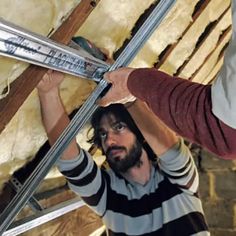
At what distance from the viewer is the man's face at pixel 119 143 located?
2373 mm

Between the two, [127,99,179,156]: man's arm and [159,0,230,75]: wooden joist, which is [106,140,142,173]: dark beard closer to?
[127,99,179,156]: man's arm

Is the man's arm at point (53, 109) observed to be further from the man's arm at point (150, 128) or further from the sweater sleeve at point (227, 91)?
the sweater sleeve at point (227, 91)

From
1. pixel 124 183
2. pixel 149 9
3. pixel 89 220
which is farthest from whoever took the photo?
pixel 89 220

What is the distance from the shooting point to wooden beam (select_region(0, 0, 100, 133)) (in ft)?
4.74

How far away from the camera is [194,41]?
2.71 m

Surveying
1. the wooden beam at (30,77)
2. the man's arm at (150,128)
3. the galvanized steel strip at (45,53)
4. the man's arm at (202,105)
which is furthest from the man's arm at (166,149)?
the man's arm at (202,105)

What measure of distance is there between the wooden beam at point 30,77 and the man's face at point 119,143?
0.87 metres

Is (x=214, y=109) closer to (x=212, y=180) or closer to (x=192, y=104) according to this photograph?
(x=192, y=104)

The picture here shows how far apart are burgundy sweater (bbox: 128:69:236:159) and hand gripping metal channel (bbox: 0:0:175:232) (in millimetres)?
487

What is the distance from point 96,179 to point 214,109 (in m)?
1.27

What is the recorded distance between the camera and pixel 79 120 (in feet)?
6.08

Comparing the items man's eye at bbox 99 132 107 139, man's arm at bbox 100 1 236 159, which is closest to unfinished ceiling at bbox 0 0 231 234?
man's eye at bbox 99 132 107 139

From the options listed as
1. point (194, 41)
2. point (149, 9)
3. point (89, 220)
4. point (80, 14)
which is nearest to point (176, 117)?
point (80, 14)

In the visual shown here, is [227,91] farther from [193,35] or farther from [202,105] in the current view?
[193,35]
